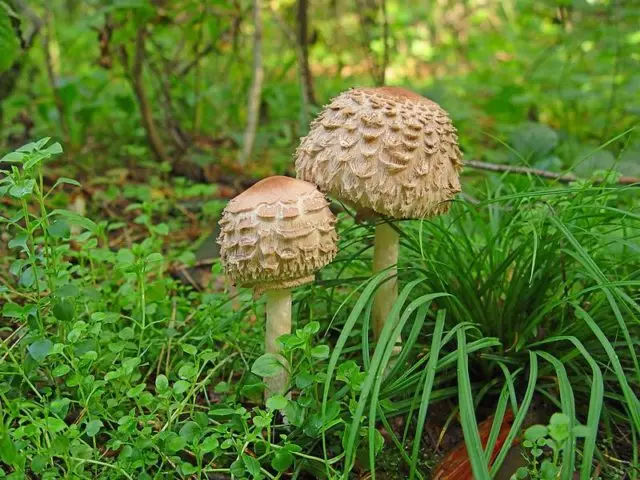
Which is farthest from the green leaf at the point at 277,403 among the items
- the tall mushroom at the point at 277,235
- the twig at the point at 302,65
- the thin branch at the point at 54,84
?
the thin branch at the point at 54,84

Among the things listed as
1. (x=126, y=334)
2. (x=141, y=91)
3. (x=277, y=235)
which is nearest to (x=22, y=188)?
(x=126, y=334)

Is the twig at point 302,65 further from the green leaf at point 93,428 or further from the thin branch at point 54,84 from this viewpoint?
the green leaf at point 93,428

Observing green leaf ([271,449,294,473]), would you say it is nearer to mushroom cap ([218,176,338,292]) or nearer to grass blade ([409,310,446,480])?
grass blade ([409,310,446,480])

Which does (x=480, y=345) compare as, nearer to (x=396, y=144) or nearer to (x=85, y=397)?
(x=396, y=144)

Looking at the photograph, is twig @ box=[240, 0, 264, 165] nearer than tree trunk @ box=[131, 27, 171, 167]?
No

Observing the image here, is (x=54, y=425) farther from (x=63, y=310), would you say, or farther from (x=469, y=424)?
(x=469, y=424)

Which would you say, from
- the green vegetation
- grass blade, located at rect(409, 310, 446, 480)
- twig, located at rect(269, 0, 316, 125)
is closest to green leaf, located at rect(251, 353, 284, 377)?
the green vegetation

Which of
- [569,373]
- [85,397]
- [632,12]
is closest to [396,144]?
[569,373]
